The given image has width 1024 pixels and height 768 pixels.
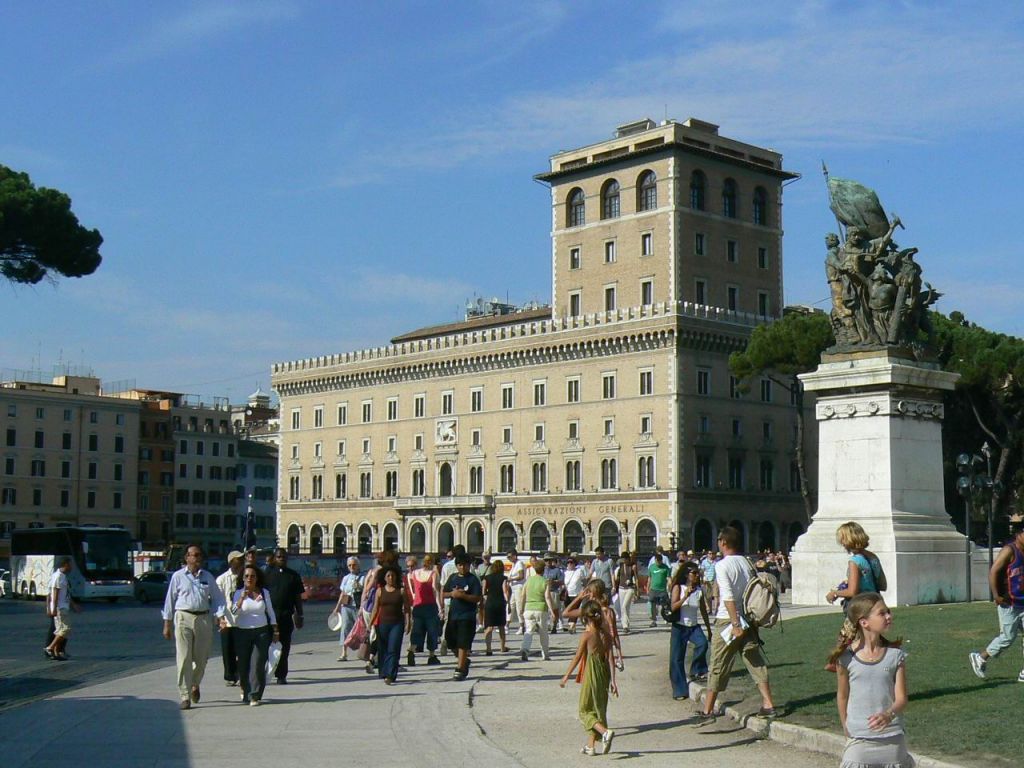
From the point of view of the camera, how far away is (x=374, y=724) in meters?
14.1

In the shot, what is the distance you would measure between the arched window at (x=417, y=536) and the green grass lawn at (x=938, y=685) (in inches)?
2915

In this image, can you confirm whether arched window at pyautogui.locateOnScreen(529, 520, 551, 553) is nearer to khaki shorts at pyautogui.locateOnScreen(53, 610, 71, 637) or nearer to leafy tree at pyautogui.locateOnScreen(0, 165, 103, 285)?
leafy tree at pyautogui.locateOnScreen(0, 165, 103, 285)

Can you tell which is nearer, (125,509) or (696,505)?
(696,505)

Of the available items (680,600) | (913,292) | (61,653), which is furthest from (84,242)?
(680,600)

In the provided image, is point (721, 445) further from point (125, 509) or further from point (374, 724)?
point (374, 724)

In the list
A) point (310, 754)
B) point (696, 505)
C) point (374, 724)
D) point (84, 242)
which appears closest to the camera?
point (310, 754)

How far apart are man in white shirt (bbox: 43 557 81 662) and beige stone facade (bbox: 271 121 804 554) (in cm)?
5613

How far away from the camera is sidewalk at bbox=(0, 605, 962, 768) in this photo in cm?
1190

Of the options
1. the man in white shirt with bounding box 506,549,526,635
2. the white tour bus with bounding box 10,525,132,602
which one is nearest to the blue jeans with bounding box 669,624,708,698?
the man in white shirt with bounding box 506,549,526,635

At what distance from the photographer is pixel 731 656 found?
1316 centimetres

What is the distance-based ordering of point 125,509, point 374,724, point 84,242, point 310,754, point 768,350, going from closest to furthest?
point 310,754, point 374,724, point 84,242, point 768,350, point 125,509

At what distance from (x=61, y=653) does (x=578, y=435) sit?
6413cm

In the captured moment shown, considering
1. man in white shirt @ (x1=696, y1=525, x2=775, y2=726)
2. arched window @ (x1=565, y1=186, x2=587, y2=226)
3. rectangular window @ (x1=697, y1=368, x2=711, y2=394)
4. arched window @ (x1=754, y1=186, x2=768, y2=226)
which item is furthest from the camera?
arched window @ (x1=565, y1=186, x2=587, y2=226)

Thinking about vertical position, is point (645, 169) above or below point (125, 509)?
above
